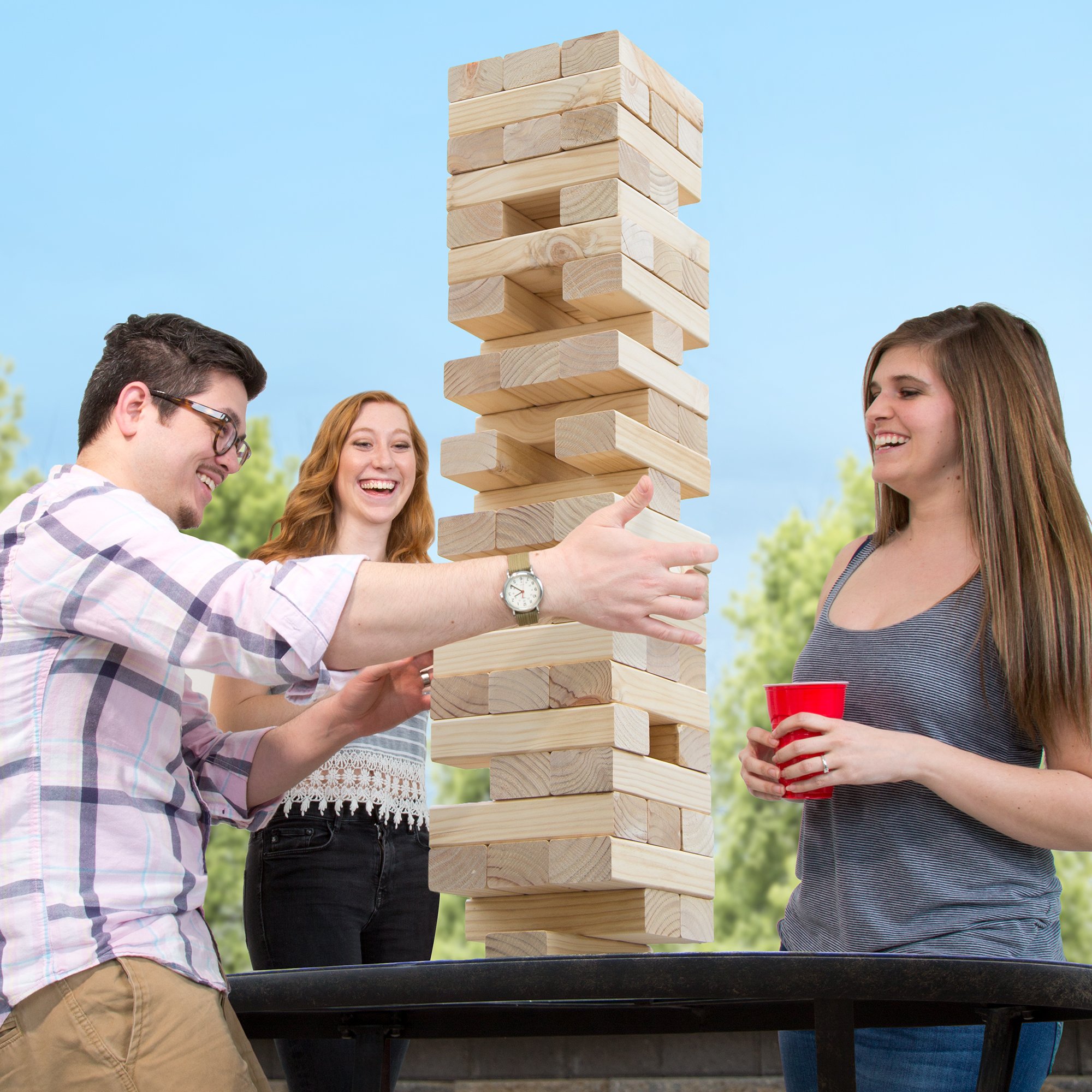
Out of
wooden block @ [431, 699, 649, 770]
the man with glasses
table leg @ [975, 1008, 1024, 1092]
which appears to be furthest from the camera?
wooden block @ [431, 699, 649, 770]

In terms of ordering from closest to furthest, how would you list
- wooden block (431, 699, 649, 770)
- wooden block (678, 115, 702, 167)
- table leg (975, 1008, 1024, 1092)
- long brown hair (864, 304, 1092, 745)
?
table leg (975, 1008, 1024, 1092) < long brown hair (864, 304, 1092, 745) < wooden block (431, 699, 649, 770) < wooden block (678, 115, 702, 167)

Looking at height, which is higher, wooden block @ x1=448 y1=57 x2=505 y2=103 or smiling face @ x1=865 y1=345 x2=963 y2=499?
wooden block @ x1=448 y1=57 x2=505 y2=103

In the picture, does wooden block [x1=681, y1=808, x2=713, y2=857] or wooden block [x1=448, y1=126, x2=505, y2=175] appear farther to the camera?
wooden block [x1=448, y1=126, x2=505, y2=175]

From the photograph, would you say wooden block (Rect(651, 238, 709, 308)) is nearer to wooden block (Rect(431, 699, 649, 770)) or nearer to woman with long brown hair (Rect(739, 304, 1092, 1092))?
woman with long brown hair (Rect(739, 304, 1092, 1092))

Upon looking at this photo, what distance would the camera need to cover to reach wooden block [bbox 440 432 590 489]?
252 centimetres

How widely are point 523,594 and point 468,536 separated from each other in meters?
0.80

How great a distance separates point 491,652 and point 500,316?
66cm

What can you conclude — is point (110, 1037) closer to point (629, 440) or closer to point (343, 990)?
point (343, 990)

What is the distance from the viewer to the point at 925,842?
1936 mm

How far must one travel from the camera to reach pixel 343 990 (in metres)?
1.58

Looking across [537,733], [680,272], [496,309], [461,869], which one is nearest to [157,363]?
[496,309]

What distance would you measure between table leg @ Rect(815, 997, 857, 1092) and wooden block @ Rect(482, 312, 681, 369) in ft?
4.20

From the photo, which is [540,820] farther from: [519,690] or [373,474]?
[373,474]

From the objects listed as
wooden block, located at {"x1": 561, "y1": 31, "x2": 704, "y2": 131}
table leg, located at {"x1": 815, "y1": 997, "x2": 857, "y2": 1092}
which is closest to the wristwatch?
table leg, located at {"x1": 815, "y1": 997, "x2": 857, "y2": 1092}
